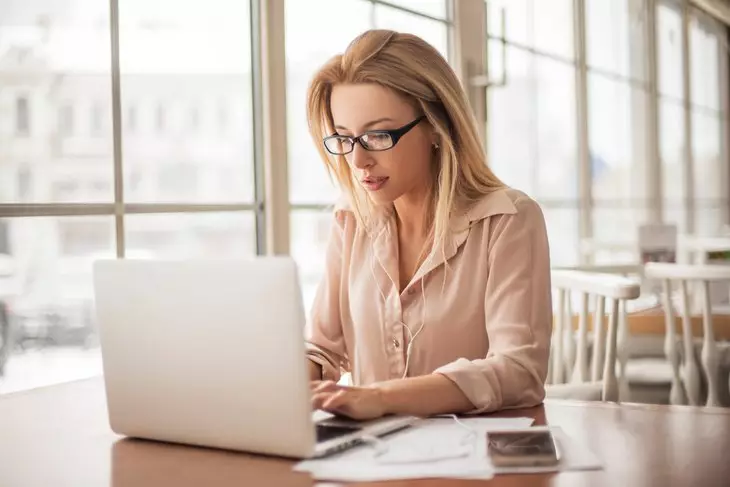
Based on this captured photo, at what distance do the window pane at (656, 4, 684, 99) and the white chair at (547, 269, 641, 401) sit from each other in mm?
5044

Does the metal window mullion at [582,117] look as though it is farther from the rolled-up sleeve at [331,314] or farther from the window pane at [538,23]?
the rolled-up sleeve at [331,314]

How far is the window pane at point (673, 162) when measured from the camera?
24.0 ft

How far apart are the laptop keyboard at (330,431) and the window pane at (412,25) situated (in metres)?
2.19

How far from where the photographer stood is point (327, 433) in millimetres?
1178

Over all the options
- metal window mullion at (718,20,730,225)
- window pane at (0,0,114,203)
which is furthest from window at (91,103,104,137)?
metal window mullion at (718,20,730,225)

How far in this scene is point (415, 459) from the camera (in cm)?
107

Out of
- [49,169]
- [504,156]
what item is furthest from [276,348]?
[504,156]

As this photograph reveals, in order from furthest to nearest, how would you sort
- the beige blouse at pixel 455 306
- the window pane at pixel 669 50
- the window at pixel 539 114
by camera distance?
the window pane at pixel 669 50 → the window at pixel 539 114 → the beige blouse at pixel 455 306

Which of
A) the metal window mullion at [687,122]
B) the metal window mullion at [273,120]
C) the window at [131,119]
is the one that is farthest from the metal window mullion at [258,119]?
the metal window mullion at [687,122]

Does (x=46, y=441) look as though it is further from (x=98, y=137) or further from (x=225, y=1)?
(x=225, y=1)

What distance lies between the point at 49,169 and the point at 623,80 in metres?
5.06

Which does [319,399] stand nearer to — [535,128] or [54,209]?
[54,209]

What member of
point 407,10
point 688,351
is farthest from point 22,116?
point 407,10

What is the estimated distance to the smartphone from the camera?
1.06 meters
